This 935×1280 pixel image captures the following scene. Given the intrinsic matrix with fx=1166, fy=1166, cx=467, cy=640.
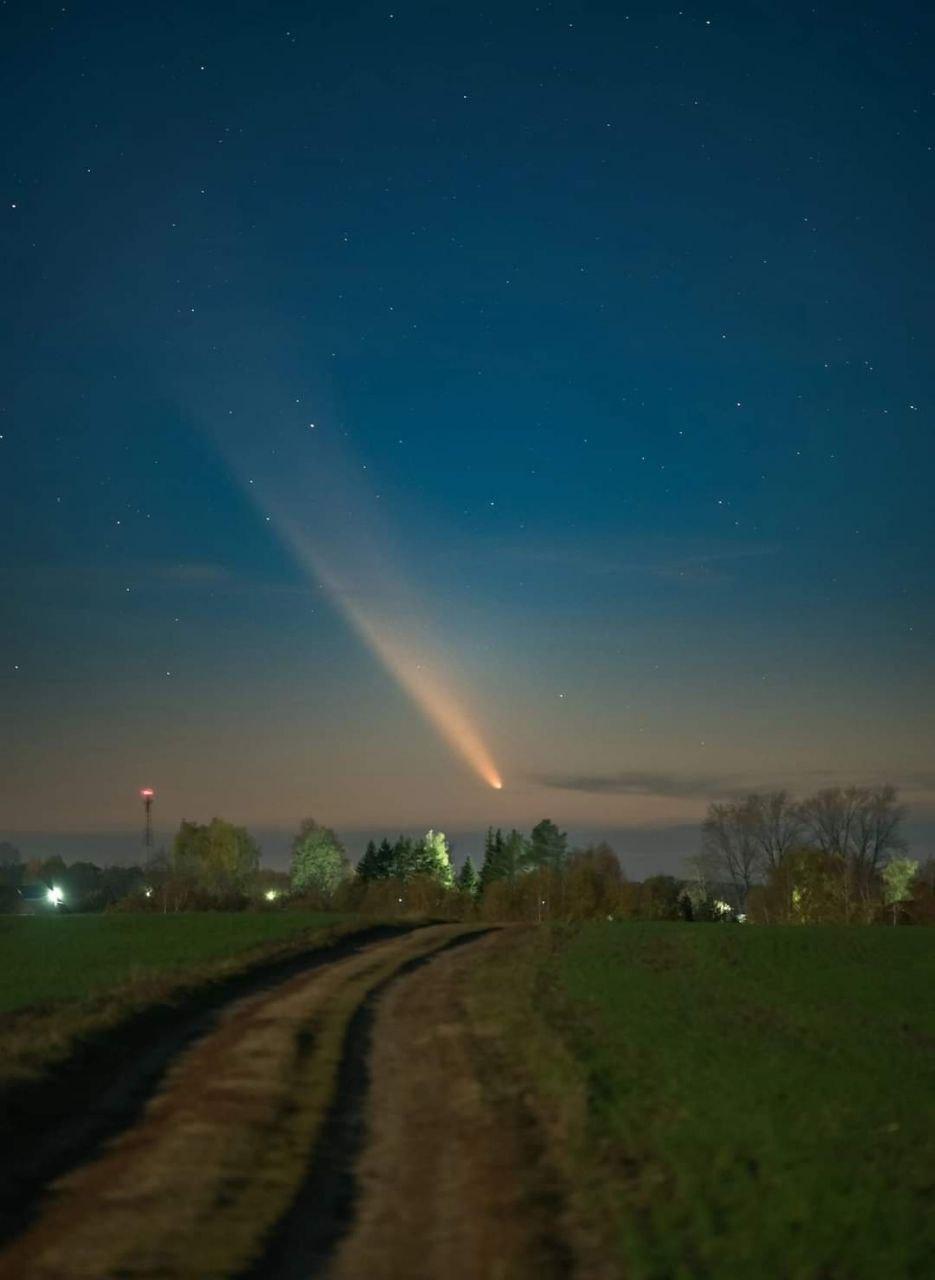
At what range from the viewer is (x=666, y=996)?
2816cm

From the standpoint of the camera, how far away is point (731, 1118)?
1377 cm

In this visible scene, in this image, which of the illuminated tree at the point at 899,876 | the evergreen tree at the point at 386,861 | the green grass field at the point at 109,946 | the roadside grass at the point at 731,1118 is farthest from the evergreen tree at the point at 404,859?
the roadside grass at the point at 731,1118

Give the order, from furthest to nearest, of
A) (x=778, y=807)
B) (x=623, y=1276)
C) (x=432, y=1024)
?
(x=778, y=807)
(x=432, y=1024)
(x=623, y=1276)

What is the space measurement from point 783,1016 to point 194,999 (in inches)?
517

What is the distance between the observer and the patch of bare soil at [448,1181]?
365 inches

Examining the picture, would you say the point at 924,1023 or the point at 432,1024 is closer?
the point at 432,1024

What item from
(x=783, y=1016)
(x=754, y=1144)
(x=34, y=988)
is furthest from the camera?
(x=34, y=988)

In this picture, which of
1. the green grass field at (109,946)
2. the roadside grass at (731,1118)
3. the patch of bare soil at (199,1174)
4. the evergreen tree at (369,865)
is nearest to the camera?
the patch of bare soil at (199,1174)

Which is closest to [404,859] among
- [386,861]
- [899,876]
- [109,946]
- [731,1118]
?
[386,861]

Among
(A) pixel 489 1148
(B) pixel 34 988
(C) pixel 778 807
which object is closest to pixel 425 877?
(C) pixel 778 807

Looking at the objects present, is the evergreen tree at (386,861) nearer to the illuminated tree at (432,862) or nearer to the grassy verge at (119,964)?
the illuminated tree at (432,862)

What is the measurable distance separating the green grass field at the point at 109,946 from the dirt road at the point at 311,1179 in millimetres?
10114

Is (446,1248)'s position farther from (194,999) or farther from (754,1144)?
(194,999)

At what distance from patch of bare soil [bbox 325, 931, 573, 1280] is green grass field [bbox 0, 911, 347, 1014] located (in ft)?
37.9
